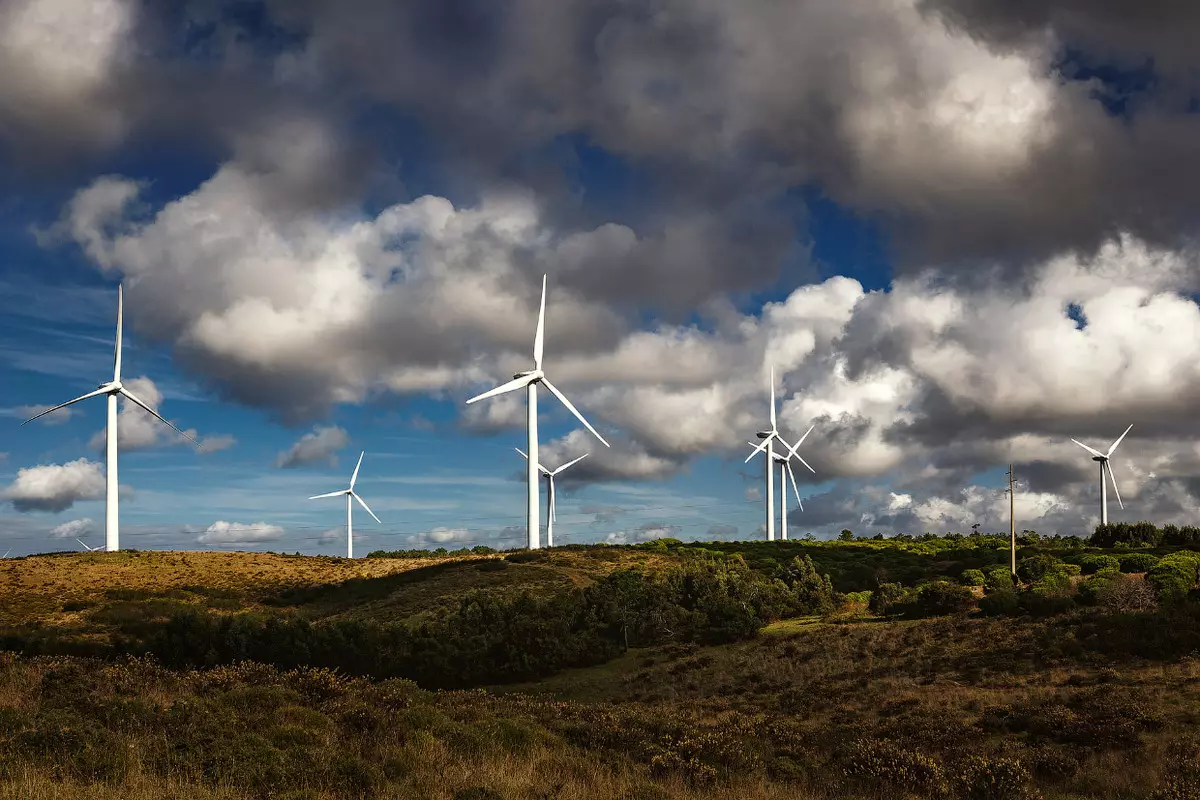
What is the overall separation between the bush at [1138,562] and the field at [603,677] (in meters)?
0.33

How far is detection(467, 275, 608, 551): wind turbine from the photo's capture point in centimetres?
8444

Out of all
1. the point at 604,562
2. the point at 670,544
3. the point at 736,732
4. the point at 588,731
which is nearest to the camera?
the point at 588,731

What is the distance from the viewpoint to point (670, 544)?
119m

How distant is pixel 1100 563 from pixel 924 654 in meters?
39.1

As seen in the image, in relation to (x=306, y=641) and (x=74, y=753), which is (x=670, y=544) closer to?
(x=306, y=641)

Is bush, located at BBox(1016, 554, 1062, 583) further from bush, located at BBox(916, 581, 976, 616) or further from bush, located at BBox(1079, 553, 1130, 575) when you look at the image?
bush, located at BBox(916, 581, 976, 616)

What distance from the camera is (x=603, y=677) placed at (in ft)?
181

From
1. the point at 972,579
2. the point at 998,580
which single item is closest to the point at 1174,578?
the point at 998,580

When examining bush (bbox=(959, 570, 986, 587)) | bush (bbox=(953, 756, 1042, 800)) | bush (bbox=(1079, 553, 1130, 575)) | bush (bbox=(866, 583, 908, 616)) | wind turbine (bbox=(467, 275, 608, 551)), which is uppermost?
wind turbine (bbox=(467, 275, 608, 551))

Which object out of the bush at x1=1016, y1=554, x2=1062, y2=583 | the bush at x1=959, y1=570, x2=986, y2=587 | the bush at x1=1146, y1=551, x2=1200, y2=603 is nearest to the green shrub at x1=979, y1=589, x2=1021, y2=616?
the bush at x1=1146, y1=551, x2=1200, y2=603

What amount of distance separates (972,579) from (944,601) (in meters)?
16.2

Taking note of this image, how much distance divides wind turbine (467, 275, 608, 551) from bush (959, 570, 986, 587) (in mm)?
35683

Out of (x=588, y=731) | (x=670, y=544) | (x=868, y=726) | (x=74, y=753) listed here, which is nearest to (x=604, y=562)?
(x=670, y=544)

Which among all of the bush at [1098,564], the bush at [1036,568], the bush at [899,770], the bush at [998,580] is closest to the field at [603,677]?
the bush at [899,770]
